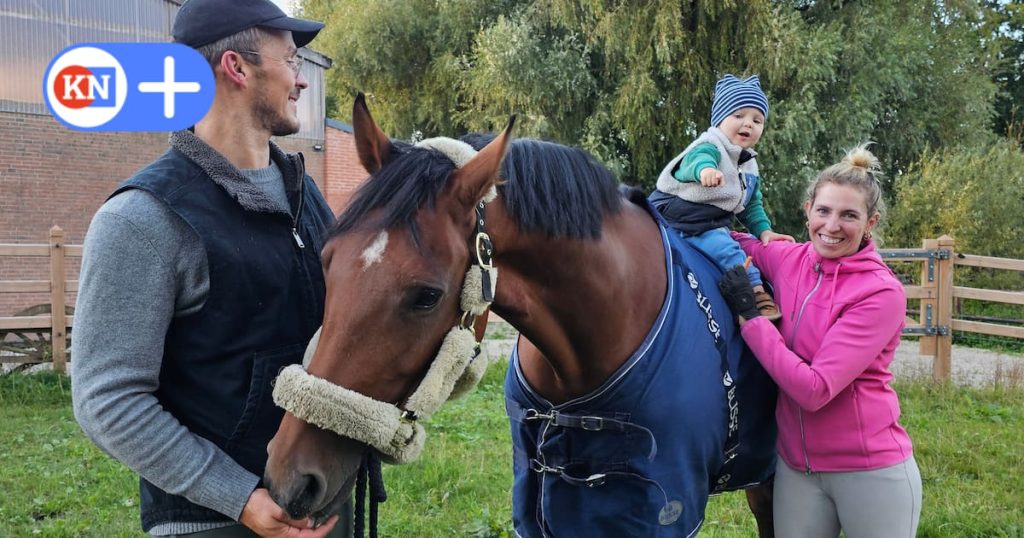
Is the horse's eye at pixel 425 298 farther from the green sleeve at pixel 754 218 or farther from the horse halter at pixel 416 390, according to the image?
the green sleeve at pixel 754 218

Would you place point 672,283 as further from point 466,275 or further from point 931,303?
point 931,303

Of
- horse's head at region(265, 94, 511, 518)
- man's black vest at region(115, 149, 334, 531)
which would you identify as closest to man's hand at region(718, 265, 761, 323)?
horse's head at region(265, 94, 511, 518)

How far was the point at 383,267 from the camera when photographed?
1.42 meters

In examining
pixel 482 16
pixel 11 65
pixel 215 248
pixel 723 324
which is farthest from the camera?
pixel 482 16

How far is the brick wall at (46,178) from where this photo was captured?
12633mm

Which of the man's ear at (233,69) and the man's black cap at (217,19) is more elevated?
the man's black cap at (217,19)

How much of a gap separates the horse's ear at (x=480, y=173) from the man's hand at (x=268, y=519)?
736 mm

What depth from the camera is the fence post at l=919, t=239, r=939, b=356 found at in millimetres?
7182

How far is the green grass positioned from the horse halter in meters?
2.36

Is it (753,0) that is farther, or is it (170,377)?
(753,0)

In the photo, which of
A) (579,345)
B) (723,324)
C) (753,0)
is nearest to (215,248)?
(579,345)

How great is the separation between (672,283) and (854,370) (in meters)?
0.58

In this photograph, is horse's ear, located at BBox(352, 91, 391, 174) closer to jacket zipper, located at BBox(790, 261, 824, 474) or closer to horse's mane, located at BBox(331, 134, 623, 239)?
horse's mane, located at BBox(331, 134, 623, 239)

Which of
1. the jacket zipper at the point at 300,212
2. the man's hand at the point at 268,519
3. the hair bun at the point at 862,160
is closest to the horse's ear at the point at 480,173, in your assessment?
the jacket zipper at the point at 300,212
